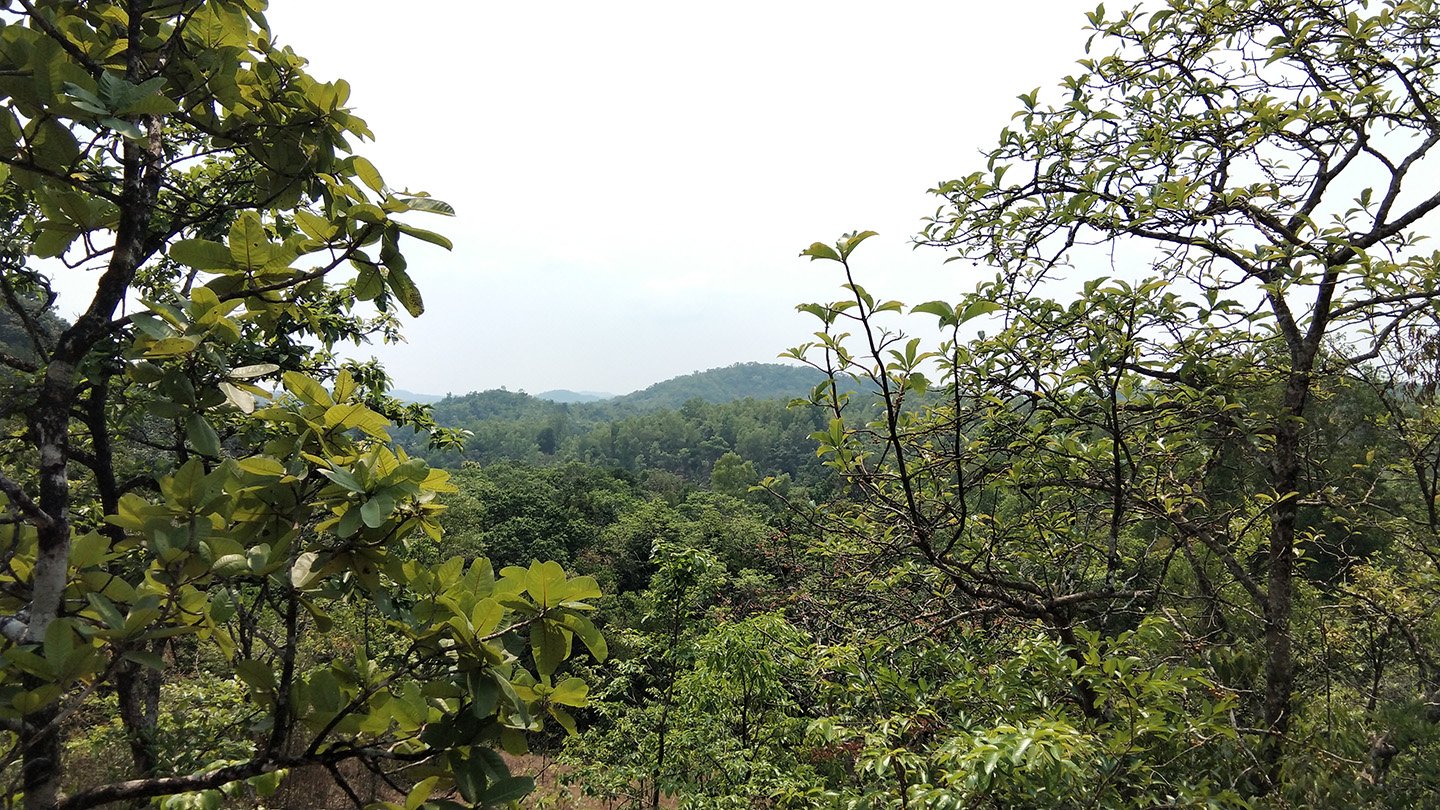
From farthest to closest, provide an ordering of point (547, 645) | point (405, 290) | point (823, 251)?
point (823, 251) < point (405, 290) < point (547, 645)

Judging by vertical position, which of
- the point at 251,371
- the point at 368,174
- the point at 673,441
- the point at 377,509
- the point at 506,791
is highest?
the point at 673,441

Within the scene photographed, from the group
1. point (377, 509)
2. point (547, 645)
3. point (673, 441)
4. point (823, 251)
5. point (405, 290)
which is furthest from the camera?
point (673, 441)

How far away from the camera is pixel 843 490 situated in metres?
3.65

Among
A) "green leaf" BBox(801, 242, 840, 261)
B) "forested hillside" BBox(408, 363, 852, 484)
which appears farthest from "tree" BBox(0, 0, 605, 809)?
"forested hillside" BBox(408, 363, 852, 484)

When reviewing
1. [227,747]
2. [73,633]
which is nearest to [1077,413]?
[73,633]

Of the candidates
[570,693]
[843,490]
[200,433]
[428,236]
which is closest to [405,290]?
[428,236]

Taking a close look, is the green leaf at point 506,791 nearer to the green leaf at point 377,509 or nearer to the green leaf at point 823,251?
the green leaf at point 377,509

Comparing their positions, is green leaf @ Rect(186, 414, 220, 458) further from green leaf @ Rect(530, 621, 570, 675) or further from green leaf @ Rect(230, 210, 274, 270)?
green leaf @ Rect(530, 621, 570, 675)

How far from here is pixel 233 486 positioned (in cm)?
107

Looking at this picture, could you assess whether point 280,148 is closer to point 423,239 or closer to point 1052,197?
point 423,239

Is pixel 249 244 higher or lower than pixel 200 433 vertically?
higher

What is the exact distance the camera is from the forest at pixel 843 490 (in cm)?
105

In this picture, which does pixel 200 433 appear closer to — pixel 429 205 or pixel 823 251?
pixel 429 205

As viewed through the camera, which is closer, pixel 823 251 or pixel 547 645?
pixel 547 645
